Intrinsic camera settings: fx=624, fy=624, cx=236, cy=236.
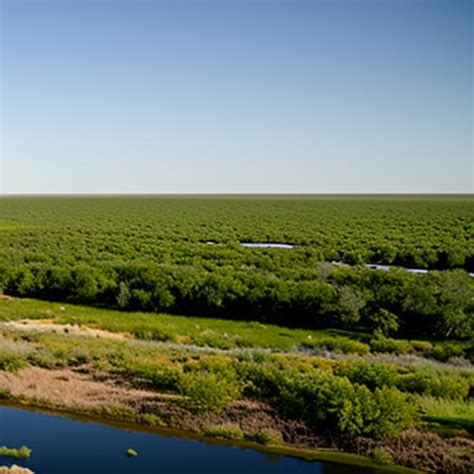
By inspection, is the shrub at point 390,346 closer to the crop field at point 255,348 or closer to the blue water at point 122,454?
the crop field at point 255,348

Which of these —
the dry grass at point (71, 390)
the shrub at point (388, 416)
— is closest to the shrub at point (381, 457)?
the shrub at point (388, 416)

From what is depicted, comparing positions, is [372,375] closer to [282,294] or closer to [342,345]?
[342,345]

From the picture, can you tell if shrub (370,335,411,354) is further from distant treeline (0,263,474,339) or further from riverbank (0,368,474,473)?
riverbank (0,368,474,473)

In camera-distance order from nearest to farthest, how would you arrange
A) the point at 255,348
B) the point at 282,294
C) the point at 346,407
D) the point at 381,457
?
the point at 381,457
the point at 346,407
the point at 255,348
the point at 282,294

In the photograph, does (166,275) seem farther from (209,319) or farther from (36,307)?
(36,307)

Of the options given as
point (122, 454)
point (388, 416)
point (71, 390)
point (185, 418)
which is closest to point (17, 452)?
point (122, 454)

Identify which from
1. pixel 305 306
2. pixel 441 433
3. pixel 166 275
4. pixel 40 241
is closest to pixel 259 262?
pixel 166 275

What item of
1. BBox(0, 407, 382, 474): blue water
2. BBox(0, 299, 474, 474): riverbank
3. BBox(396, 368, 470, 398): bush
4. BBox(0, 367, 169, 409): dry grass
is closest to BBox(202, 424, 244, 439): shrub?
BBox(0, 299, 474, 474): riverbank
